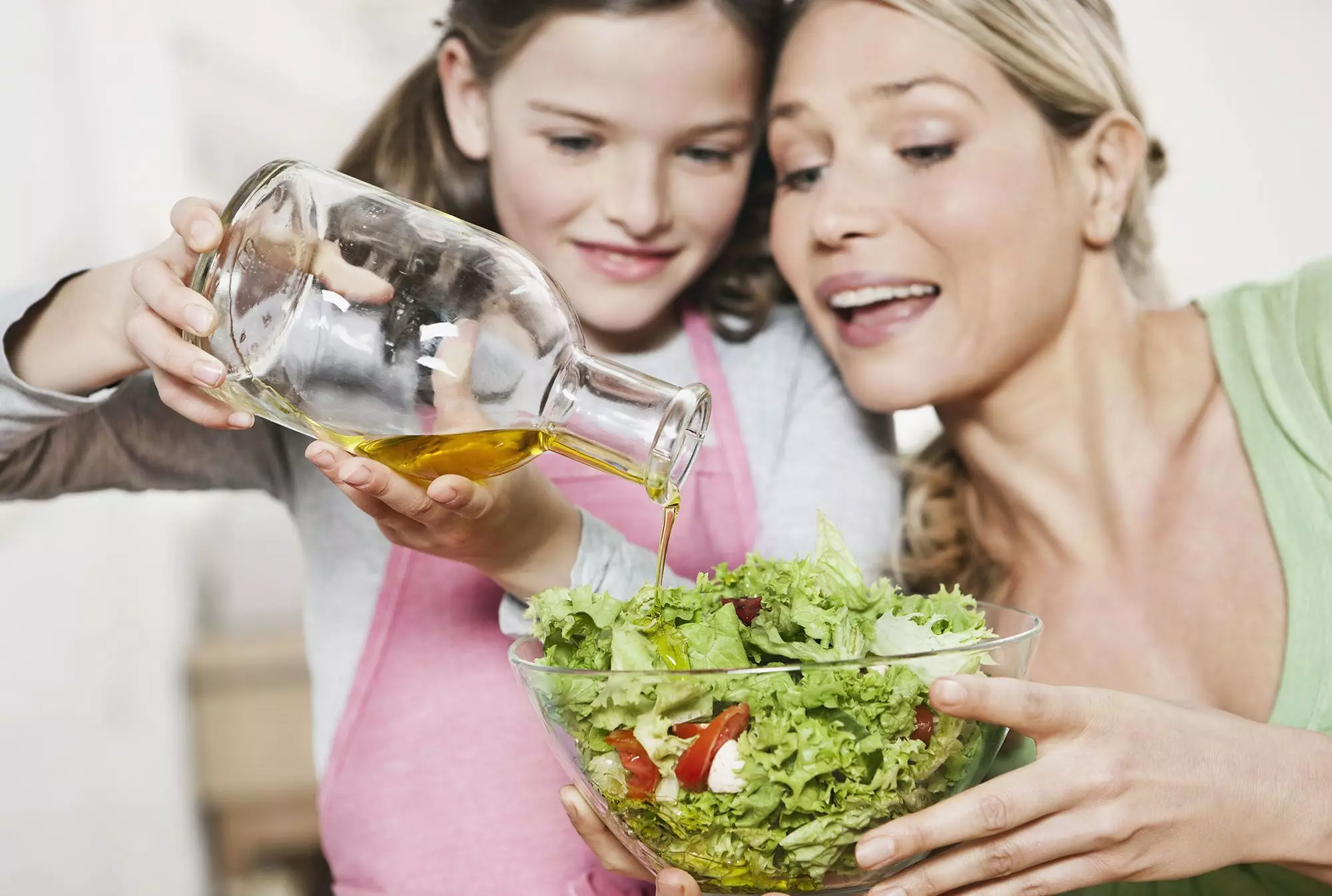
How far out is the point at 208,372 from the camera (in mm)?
893

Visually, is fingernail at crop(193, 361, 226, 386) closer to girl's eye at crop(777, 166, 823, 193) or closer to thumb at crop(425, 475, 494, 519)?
thumb at crop(425, 475, 494, 519)

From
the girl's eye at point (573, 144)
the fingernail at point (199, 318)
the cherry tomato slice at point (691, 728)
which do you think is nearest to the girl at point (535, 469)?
the girl's eye at point (573, 144)

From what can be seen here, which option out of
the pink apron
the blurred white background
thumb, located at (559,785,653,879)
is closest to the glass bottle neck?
thumb, located at (559,785,653,879)

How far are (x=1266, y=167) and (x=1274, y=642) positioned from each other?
1291mm

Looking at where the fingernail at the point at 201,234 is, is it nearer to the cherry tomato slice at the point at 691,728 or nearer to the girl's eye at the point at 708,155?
the cherry tomato slice at the point at 691,728

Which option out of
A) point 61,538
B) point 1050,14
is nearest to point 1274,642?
point 1050,14

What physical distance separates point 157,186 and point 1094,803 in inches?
80.1

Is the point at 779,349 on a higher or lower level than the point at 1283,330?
lower

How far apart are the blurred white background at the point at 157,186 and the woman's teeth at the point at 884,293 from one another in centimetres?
82

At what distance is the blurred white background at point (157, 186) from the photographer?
7.24ft

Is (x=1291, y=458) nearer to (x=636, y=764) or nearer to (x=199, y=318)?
(x=636, y=764)

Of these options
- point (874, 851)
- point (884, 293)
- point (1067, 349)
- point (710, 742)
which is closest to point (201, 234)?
point (710, 742)

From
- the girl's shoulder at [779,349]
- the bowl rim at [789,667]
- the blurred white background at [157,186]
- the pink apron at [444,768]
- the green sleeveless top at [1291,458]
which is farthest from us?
the blurred white background at [157,186]

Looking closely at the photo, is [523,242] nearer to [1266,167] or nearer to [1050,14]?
[1050,14]
